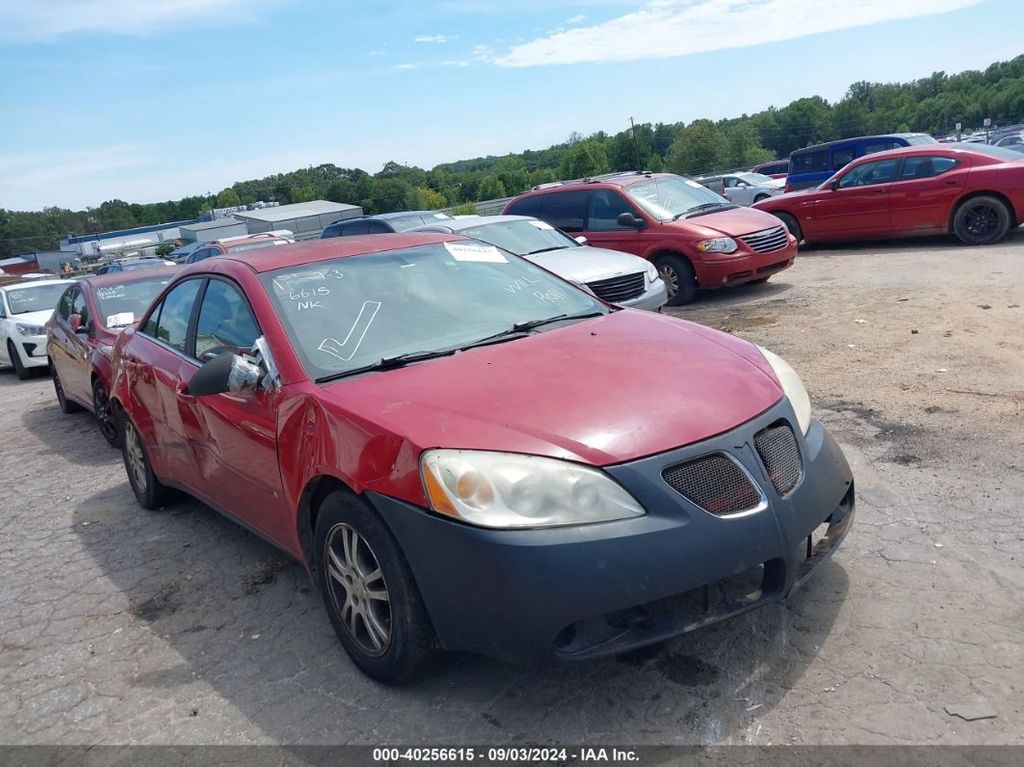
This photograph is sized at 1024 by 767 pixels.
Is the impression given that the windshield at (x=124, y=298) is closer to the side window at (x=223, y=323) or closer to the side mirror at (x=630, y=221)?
the side window at (x=223, y=323)

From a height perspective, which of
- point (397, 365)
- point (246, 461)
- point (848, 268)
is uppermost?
point (397, 365)

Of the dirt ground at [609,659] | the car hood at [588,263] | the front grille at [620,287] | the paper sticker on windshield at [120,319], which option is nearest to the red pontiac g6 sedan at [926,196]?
the car hood at [588,263]

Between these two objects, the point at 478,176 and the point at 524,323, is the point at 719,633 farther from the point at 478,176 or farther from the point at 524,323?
the point at 478,176

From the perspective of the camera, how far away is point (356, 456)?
10.00 ft

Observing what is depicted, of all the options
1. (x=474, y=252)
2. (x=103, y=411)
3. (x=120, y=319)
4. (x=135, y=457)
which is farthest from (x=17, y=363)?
(x=474, y=252)

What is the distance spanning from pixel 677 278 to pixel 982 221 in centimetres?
474

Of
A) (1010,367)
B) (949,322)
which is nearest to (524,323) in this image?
(1010,367)

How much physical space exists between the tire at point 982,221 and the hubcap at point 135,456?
11.4 m

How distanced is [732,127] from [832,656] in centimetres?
9532

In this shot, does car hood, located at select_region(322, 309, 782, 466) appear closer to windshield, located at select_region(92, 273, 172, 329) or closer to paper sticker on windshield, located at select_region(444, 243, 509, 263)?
paper sticker on windshield, located at select_region(444, 243, 509, 263)

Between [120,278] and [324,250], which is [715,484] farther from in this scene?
[120,278]

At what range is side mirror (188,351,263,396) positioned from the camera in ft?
11.9

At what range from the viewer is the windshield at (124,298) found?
820cm

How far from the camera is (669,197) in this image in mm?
11641
